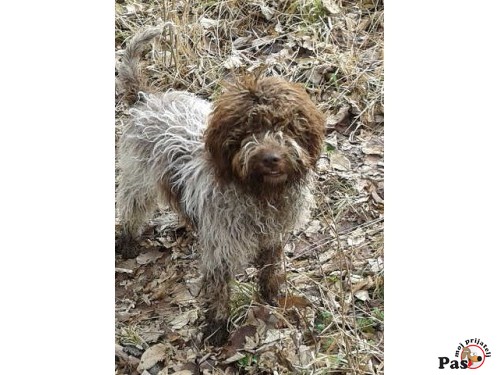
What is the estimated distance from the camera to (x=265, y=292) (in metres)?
4.17

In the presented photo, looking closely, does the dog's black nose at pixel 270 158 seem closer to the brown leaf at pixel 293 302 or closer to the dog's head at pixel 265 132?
the dog's head at pixel 265 132

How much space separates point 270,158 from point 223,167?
1.21ft

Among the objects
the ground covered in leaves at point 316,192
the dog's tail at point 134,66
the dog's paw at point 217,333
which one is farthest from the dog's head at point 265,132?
the dog's paw at point 217,333

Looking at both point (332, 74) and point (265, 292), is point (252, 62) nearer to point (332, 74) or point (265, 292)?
point (332, 74)

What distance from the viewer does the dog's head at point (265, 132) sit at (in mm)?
3244

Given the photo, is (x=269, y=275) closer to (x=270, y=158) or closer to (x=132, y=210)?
(x=132, y=210)

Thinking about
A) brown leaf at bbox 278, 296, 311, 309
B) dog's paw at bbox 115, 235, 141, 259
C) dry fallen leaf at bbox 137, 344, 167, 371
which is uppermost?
brown leaf at bbox 278, 296, 311, 309

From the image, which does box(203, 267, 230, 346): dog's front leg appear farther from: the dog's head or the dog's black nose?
the dog's black nose

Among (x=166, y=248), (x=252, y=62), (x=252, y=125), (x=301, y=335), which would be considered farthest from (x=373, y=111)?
(x=166, y=248)

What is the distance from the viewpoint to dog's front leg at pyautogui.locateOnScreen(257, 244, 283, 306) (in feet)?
13.6
